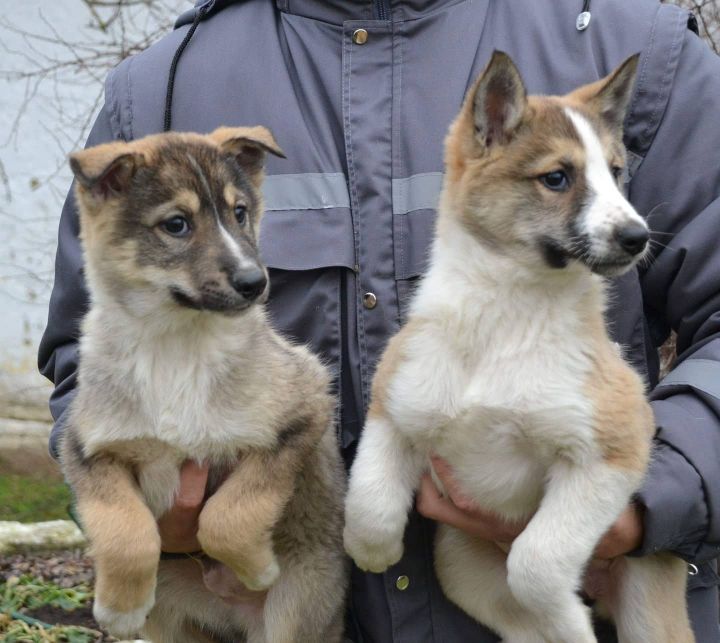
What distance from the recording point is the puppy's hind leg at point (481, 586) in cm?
381

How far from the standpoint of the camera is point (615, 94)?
3670 millimetres

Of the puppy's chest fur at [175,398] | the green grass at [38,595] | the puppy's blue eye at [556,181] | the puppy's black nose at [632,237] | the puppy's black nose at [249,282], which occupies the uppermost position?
the puppy's blue eye at [556,181]

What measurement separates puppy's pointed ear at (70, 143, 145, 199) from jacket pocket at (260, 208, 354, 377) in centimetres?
58

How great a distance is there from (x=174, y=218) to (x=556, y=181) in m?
1.39

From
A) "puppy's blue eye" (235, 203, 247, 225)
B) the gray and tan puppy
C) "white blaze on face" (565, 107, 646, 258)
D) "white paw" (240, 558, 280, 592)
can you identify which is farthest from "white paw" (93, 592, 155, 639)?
"white blaze on face" (565, 107, 646, 258)

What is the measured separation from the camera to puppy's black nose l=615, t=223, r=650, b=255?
3.36 meters

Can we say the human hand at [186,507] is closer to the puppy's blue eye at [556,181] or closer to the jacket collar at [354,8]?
the puppy's blue eye at [556,181]

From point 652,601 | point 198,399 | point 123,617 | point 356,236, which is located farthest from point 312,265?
point 652,601

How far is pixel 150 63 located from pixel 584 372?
2179 millimetres

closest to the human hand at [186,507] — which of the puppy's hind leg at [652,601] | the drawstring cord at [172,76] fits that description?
the drawstring cord at [172,76]

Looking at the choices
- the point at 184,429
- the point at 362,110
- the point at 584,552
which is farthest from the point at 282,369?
the point at 584,552

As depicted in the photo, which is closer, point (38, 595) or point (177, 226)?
point (177, 226)

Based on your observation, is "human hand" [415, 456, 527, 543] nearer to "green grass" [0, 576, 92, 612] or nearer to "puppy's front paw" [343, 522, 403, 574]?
"puppy's front paw" [343, 522, 403, 574]

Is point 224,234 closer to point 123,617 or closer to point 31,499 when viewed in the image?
point 123,617
